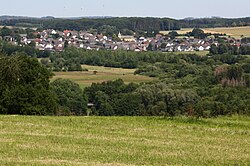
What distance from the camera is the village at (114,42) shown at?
468ft

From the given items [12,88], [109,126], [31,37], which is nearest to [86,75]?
[12,88]

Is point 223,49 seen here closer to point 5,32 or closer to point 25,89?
point 5,32

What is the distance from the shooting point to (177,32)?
182875 mm

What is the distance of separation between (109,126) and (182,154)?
4.75 meters

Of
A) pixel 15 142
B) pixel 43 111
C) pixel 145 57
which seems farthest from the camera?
pixel 145 57

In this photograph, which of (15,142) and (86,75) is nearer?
(15,142)

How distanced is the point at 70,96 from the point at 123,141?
46.0 meters

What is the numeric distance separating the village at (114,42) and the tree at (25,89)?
326 feet

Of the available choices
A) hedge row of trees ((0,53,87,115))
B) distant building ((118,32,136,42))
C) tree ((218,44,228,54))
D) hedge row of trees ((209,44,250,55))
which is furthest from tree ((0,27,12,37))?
hedge row of trees ((0,53,87,115))

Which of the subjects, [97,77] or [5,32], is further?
[5,32]

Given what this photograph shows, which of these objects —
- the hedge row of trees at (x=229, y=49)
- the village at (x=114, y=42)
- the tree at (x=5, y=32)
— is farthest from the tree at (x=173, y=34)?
the tree at (x=5, y=32)

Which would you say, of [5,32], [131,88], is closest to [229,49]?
[131,88]

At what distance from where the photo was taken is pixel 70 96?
5888 cm

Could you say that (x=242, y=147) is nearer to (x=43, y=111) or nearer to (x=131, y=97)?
(x=43, y=111)
